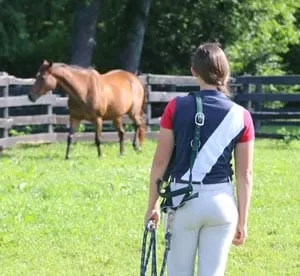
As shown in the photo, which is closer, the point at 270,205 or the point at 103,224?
the point at 103,224

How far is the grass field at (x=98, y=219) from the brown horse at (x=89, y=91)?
168 centimetres

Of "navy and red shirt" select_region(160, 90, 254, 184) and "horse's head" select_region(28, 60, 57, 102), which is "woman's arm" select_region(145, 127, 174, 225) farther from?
"horse's head" select_region(28, 60, 57, 102)

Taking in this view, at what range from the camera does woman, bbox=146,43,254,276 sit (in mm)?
4785

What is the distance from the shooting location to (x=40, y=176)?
12609 millimetres

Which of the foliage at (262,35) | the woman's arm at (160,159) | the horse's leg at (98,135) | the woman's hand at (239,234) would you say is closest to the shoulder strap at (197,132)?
the woman's arm at (160,159)

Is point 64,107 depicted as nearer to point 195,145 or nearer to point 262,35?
point 262,35

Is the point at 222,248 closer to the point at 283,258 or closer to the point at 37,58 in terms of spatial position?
the point at 283,258

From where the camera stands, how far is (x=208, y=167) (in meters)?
4.81

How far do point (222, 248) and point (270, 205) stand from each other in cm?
549

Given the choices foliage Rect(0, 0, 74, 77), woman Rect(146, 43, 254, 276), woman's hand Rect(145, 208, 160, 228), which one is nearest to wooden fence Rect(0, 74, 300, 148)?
foliage Rect(0, 0, 74, 77)

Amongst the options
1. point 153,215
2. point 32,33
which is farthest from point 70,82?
point 32,33

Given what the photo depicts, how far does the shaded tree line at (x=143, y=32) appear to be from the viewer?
83.3 feet

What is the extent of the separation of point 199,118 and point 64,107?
15384mm

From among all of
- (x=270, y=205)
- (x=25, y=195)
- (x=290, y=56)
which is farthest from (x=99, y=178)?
(x=290, y=56)
